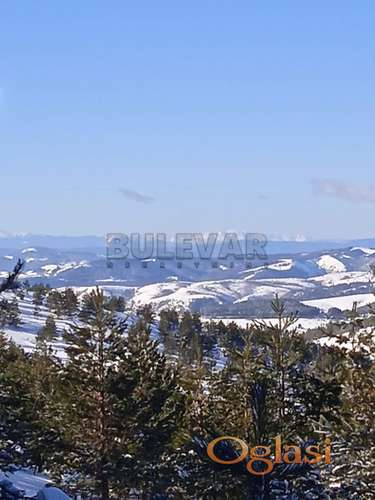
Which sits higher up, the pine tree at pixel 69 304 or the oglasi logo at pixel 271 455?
the oglasi logo at pixel 271 455

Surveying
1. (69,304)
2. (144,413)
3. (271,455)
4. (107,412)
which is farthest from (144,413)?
(69,304)

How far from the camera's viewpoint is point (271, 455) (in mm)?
14820

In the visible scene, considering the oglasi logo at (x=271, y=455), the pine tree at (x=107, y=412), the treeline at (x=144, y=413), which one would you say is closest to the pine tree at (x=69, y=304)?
the treeline at (x=144, y=413)

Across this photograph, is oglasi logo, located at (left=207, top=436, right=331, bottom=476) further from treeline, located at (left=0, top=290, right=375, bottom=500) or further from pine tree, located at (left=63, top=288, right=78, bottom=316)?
pine tree, located at (left=63, top=288, right=78, bottom=316)

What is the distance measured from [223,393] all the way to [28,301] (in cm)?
10683

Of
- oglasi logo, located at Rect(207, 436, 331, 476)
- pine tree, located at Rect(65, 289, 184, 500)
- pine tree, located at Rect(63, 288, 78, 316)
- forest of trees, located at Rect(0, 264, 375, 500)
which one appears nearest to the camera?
oglasi logo, located at Rect(207, 436, 331, 476)

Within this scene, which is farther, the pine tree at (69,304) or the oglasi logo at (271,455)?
the pine tree at (69,304)

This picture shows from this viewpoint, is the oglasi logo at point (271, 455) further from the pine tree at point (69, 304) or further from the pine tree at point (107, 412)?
the pine tree at point (69, 304)

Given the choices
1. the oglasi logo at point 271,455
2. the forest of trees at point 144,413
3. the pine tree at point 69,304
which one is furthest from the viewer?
the pine tree at point 69,304

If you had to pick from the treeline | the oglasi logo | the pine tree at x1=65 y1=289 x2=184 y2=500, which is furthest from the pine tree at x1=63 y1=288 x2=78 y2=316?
the oglasi logo

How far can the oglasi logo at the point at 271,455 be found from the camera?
12.1m

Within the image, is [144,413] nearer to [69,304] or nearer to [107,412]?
[107,412]

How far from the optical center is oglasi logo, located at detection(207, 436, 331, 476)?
1209 centimetres

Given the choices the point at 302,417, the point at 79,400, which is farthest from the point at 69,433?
the point at 302,417
